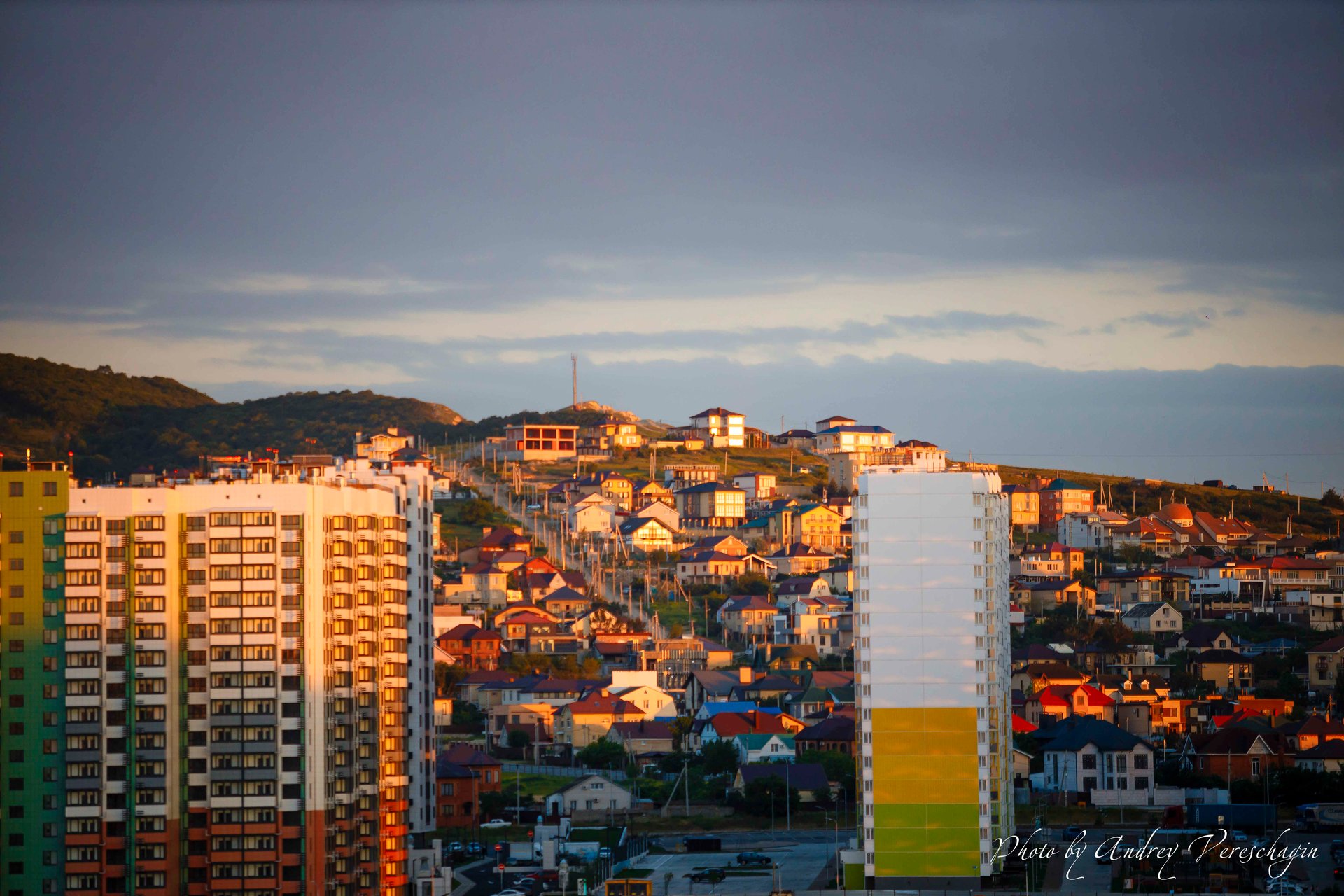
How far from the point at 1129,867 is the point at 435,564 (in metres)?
69.7

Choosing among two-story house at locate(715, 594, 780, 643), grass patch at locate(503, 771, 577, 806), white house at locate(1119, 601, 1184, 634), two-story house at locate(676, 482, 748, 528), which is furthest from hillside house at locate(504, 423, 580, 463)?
grass patch at locate(503, 771, 577, 806)

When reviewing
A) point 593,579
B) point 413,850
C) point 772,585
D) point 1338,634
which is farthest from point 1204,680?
point 413,850

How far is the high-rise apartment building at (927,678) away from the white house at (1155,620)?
53.5 m

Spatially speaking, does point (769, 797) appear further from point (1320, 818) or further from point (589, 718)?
point (1320, 818)

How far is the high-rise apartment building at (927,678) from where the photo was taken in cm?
5750

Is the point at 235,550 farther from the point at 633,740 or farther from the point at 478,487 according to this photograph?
the point at 478,487

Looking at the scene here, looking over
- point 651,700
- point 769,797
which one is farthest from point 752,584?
point 769,797

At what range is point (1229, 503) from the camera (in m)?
159

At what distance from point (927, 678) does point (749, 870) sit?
8.42 m

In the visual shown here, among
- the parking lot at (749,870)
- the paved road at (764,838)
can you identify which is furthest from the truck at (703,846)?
the parking lot at (749,870)

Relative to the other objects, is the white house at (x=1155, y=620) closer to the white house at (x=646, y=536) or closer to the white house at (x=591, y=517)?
the white house at (x=646, y=536)

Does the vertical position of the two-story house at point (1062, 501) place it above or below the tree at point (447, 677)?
above

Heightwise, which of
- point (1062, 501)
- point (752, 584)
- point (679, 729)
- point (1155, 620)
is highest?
point (1062, 501)

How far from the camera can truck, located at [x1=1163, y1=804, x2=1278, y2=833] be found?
65.5m
